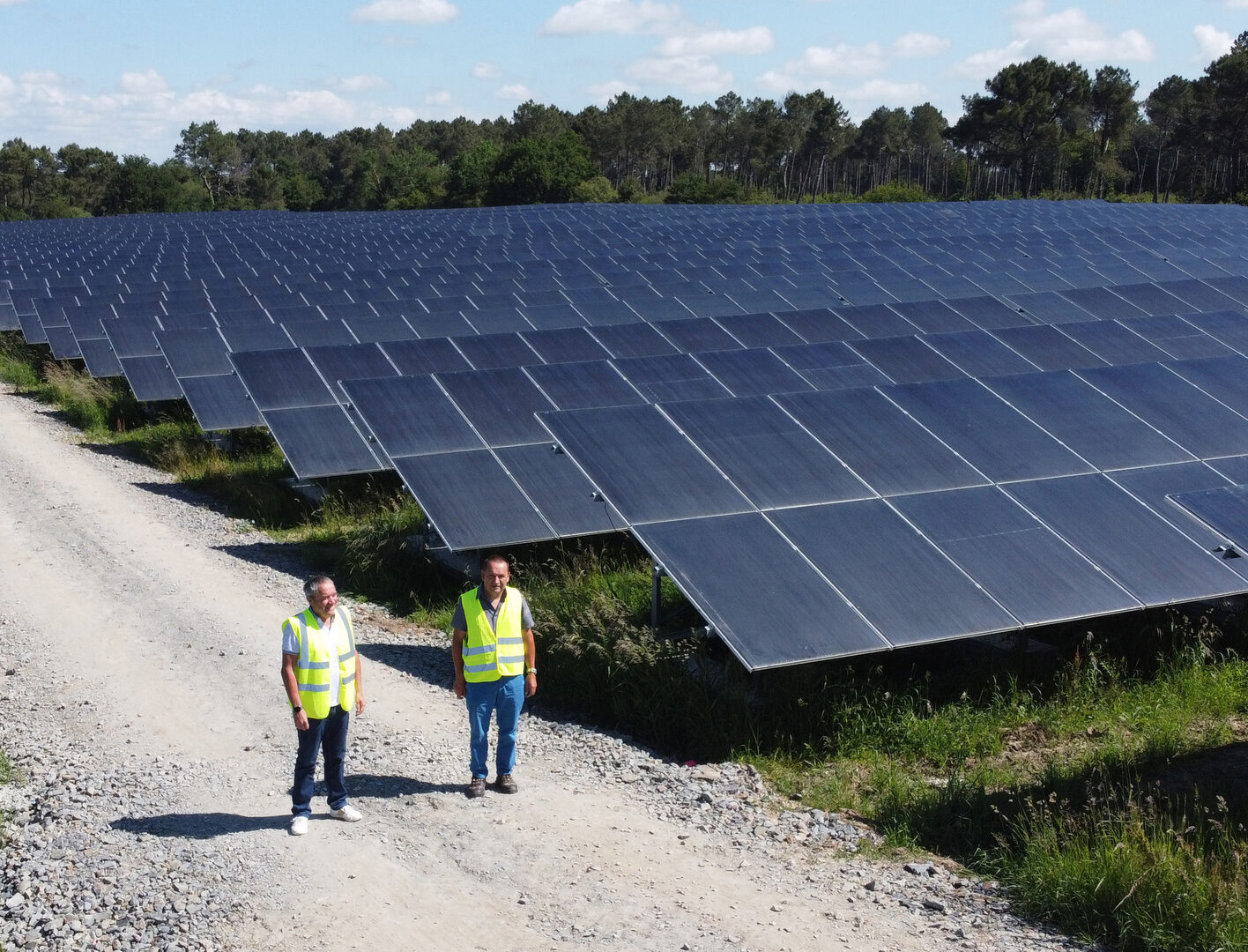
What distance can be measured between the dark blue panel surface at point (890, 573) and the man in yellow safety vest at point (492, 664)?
212cm

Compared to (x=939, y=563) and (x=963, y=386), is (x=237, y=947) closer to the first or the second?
(x=939, y=563)

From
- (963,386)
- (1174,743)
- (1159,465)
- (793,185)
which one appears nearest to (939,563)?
(1174,743)

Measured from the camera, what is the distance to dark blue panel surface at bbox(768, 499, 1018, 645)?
769cm

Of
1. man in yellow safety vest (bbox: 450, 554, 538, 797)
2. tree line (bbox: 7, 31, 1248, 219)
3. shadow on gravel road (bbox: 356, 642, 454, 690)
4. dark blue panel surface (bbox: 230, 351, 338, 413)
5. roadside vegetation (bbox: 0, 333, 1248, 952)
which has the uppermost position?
tree line (bbox: 7, 31, 1248, 219)

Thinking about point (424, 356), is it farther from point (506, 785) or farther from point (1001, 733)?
point (1001, 733)

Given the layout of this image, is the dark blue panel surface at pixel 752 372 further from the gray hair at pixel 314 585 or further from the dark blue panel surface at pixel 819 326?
the gray hair at pixel 314 585

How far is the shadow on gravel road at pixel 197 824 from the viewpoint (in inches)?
261

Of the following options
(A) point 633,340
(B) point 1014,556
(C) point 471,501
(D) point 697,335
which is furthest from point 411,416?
(D) point 697,335

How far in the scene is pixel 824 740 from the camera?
307 inches

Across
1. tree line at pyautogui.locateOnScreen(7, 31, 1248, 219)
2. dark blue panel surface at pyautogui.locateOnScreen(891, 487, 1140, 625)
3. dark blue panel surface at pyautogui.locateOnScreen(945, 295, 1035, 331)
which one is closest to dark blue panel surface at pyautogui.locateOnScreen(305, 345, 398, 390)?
dark blue panel surface at pyautogui.locateOnScreen(891, 487, 1140, 625)

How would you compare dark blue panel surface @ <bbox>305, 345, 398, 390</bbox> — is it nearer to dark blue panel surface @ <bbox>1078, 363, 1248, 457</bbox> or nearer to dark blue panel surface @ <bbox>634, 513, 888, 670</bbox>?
dark blue panel surface @ <bbox>634, 513, 888, 670</bbox>

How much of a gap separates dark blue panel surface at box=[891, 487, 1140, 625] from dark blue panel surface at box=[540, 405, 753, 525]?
1364 mm

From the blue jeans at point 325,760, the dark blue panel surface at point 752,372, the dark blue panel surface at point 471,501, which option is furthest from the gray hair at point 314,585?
the dark blue panel surface at point 752,372

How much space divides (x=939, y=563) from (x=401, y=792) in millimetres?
3688
